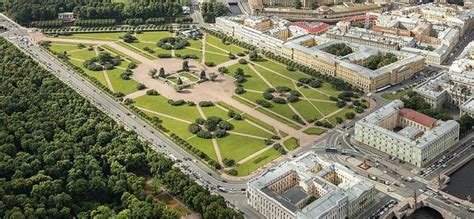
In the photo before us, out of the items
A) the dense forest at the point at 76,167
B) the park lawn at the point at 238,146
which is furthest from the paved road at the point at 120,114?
the park lawn at the point at 238,146

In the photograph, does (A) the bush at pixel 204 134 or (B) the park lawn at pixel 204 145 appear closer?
(B) the park lawn at pixel 204 145

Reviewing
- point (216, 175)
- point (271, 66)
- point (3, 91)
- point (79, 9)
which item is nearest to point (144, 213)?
point (216, 175)

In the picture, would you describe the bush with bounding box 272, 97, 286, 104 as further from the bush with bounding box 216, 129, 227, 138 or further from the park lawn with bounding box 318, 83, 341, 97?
the bush with bounding box 216, 129, 227, 138

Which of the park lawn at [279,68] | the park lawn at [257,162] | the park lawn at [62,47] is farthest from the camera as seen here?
the park lawn at [62,47]

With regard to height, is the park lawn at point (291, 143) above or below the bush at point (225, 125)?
below

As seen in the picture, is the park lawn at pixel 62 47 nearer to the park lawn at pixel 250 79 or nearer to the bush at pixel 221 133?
the park lawn at pixel 250 79

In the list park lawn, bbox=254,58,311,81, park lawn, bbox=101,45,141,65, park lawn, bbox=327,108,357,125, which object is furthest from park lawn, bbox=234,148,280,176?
park lawn, bbox=101,45,141,65

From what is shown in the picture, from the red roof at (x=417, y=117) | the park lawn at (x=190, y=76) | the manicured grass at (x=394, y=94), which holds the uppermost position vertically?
the park lawn at (x=190, y=76)
